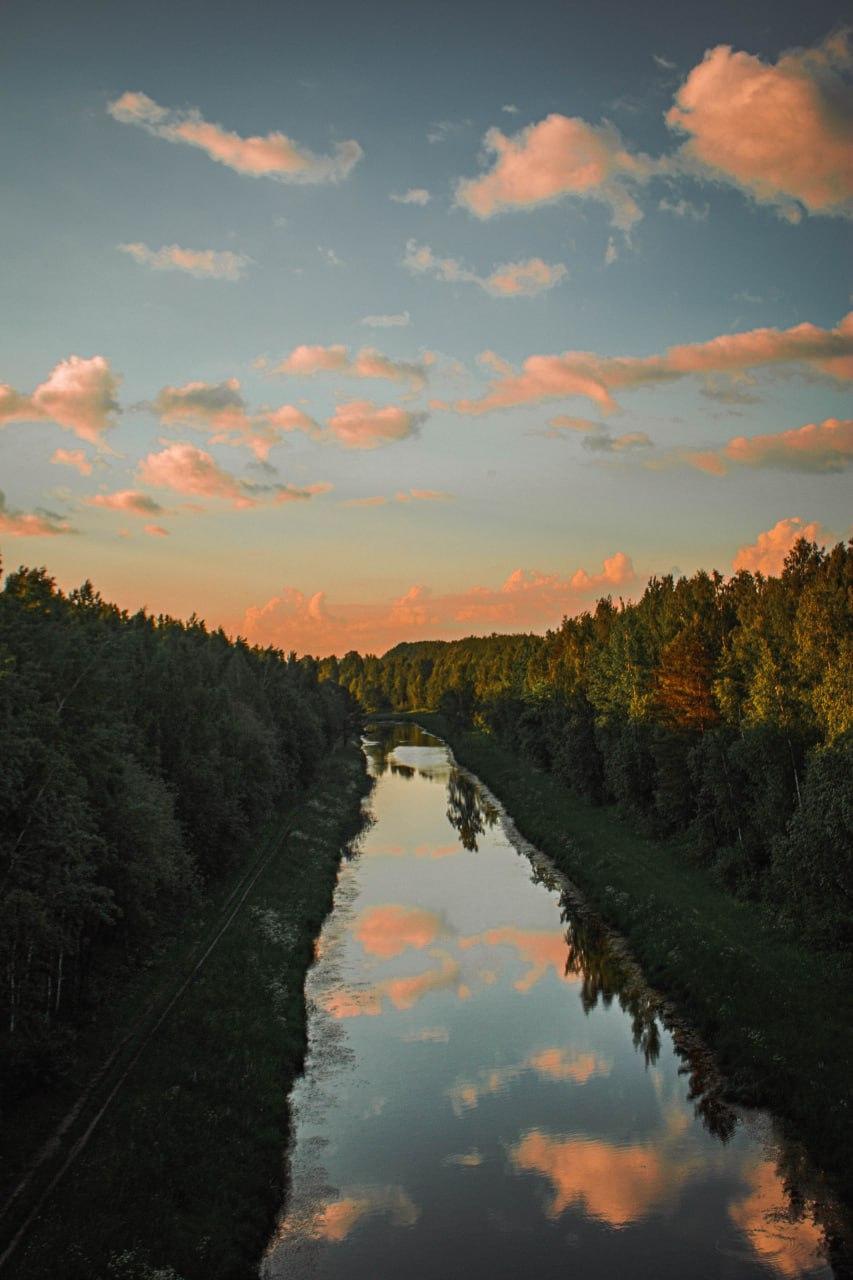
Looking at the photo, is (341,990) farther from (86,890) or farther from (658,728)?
(658,728)

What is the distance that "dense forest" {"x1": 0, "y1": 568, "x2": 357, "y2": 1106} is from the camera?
2298 cm

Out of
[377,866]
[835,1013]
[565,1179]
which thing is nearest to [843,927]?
[835,1013]

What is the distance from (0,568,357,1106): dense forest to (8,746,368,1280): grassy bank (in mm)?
3256

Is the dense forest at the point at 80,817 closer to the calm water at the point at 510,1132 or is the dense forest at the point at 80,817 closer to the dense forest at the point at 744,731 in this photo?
the calm water at the point at 510,1132

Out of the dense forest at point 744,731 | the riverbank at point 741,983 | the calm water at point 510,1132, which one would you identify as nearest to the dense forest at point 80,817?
the calm water at point 510,1132

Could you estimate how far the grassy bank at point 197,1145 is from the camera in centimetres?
1756

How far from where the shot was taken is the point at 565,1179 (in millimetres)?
21625

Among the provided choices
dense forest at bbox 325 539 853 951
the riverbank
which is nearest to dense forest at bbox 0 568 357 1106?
the riverbank

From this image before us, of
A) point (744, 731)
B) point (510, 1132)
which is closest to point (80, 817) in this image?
point (510, 1132)

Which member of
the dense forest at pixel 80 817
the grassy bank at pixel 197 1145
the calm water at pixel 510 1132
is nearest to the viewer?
the grassy bank at pixel 197 1145

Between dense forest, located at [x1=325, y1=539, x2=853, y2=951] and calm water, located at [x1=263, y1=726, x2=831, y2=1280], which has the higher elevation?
dense forest, located at [x1=325, y1=539, x2=853, y2=951]

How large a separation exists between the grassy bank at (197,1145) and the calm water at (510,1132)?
3.08 feet

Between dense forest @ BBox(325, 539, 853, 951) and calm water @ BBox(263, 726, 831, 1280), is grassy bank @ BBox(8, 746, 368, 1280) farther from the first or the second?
dense forest @ BBox(325, 539, 853, 951)

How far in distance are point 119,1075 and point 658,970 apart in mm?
21199
